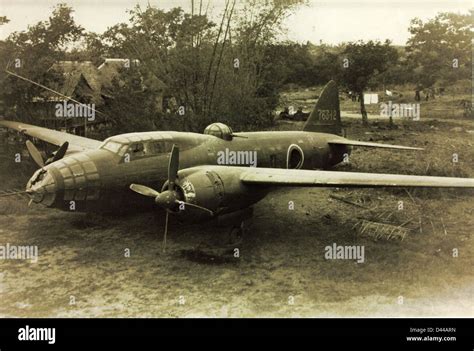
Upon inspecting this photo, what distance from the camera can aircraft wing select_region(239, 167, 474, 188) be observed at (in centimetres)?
1054

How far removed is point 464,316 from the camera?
27.3 ft

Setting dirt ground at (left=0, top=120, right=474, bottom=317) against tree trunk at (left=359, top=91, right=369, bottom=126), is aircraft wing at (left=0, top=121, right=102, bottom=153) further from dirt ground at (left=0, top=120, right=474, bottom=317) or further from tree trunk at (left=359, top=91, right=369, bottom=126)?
tree trunk at (left=359, top=91, right=369, bottom=126)

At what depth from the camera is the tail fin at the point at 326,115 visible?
1895 centimetres

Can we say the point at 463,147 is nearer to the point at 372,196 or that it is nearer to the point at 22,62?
the point at 372,196

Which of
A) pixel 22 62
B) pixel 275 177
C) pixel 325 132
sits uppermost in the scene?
pixel 22 62

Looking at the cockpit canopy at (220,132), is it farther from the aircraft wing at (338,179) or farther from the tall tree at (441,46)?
the tall tree at (441,46)

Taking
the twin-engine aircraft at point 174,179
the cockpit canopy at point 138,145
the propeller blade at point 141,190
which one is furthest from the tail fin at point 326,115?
the propeller blade at point 141,190

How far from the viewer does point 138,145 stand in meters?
12.3

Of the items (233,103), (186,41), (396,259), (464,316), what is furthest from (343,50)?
(464,316)

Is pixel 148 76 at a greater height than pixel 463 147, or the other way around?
pixel 148 76

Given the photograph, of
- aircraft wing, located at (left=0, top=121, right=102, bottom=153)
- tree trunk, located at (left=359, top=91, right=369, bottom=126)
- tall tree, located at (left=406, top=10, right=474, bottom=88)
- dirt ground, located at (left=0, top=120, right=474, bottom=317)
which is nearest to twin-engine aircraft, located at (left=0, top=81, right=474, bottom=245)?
dirt ground, located at (left=0, top=120, right=474, bottom=317)

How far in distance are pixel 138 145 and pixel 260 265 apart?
484 cm

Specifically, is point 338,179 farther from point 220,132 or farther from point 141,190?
point 141,190
